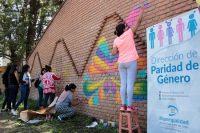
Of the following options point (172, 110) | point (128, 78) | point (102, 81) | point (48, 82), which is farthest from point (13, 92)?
point (172, 110)

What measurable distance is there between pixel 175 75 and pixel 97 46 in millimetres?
4929

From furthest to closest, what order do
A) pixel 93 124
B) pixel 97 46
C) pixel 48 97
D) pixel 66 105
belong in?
pixel 48 97 → pixel 66 105 → pixel 97 46 → pixel 93 124

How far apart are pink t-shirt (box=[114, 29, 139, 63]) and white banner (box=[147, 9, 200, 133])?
0.45 meters

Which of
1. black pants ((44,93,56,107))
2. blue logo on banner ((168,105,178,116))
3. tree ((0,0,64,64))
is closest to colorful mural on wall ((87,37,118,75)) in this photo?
black pants ((44,93,56,107))

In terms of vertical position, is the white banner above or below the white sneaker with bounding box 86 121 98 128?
above

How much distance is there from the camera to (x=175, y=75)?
627 centimetres

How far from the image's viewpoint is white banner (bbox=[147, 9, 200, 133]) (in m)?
5.86

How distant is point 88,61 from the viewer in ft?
38.4

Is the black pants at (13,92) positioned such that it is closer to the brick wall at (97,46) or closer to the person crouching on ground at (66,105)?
the brick wall at (97,46)

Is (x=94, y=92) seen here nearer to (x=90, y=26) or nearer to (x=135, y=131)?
(x=90, y=26)

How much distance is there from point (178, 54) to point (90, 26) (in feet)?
18.5

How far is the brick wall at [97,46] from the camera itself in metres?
8.16

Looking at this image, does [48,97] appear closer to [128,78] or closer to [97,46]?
[97,46]

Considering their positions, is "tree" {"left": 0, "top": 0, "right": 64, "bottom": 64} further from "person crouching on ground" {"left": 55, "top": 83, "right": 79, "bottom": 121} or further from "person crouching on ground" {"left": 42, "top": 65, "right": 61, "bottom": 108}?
"person crouching on ground" {"left": 55, "top": 83, "right": 79, "bottom": 121}
